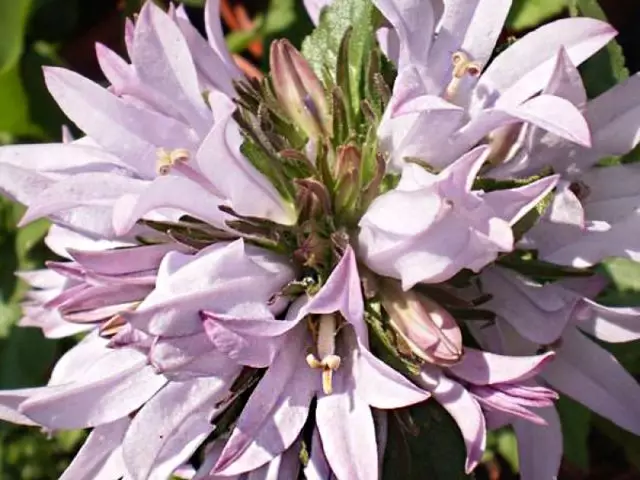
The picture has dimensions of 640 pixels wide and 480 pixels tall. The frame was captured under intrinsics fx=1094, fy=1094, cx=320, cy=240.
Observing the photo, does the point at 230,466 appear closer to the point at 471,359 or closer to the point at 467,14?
the point at 471,359

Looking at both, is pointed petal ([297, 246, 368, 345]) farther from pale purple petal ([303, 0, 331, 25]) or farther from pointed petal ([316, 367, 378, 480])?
pale purple petal ([303, 0, 331, 25])

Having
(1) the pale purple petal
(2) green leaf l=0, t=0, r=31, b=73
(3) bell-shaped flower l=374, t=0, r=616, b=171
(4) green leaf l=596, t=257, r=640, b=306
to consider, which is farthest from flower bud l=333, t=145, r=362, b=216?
(2) green leaf l=0, t=0, r=31, b=73

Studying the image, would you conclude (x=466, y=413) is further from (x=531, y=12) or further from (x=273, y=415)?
(x=531, y=12)

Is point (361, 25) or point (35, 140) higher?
point (361, 25)

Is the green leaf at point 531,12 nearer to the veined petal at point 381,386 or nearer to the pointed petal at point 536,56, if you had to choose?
the pointed petal at point 536,56

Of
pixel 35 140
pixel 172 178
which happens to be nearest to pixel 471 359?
pixel 172 178

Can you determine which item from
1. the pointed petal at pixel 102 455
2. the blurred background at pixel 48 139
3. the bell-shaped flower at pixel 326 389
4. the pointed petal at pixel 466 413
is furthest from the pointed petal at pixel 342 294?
the blurred background at pixel 48 139
